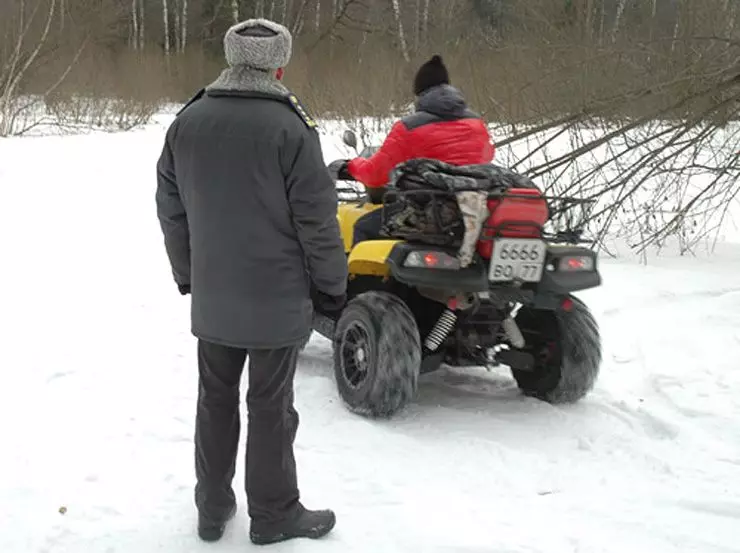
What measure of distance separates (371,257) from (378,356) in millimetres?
486

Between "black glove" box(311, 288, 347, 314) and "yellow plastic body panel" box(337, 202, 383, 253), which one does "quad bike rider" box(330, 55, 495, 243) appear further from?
"black glove" box(311, 288, 347, 314)

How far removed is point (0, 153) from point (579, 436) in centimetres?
1055

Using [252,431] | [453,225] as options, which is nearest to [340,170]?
[453,225]

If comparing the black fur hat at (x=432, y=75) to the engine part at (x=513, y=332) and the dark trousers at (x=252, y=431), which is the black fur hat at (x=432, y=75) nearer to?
the engine part at (x=513, y=332)

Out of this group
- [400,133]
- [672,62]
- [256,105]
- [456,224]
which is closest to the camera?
[256,105]

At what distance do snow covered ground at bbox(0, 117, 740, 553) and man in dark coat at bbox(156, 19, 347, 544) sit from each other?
273mm

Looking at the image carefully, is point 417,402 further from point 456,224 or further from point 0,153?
point 0,153

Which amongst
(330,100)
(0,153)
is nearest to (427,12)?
(330,100)

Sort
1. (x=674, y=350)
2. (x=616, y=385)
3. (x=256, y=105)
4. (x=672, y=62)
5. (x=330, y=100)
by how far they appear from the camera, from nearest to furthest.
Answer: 1. (x=256, y=105)
2. (x=616, y=385)
3. (x=674, y=350)
4. (x=672, y=62)
5. (x=330, y=100)

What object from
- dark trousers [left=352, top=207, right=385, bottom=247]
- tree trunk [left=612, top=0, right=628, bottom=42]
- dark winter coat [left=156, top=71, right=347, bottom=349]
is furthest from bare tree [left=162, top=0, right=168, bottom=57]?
dark winter coat [left=156, top=71, right=347, bottom=349]

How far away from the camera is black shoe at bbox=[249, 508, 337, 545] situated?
2.91 metres

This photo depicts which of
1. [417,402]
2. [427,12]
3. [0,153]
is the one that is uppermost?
[427,12]

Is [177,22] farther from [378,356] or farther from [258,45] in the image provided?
[258,45]

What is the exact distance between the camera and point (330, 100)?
650 inches
